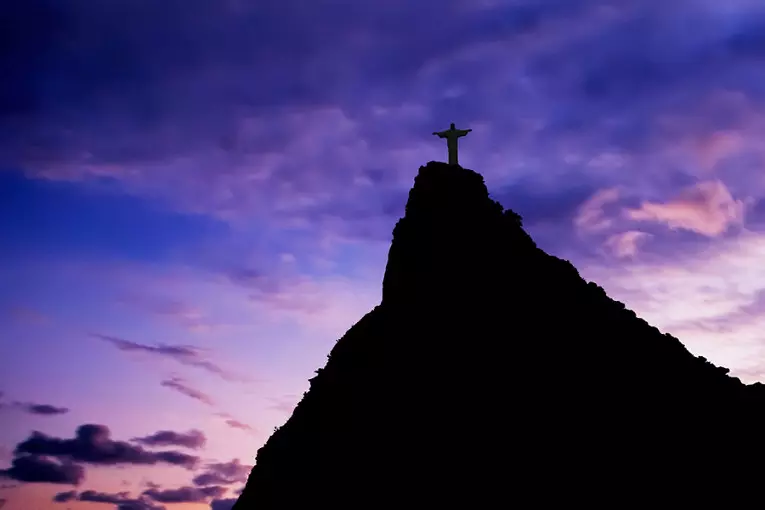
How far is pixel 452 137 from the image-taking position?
57.5 meters

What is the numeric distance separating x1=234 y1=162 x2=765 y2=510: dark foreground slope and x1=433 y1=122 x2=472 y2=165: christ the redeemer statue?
30.8 inches

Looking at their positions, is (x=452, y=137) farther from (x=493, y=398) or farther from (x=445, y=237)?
(x=493, y=398)

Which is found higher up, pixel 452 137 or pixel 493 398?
pixel 452 137

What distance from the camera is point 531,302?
5444 cm

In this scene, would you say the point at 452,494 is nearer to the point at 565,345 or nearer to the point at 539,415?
the point at 539,415

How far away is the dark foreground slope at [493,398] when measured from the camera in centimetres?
4738

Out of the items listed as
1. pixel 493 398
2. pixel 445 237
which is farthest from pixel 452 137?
pixel 493 398

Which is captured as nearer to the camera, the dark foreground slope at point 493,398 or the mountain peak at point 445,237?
the dark foreground slope at point 493,398

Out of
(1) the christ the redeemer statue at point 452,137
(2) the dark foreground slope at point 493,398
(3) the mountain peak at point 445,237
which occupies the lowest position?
(2) the dark foreground slope at point 493,398

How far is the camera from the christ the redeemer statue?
187ft

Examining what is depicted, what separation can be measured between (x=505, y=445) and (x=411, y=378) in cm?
777

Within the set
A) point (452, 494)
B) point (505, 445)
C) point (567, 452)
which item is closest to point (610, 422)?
point (567, 452)

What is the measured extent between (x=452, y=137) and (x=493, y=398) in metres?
18.1

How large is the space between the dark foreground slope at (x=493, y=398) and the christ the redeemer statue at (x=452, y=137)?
783 mm
